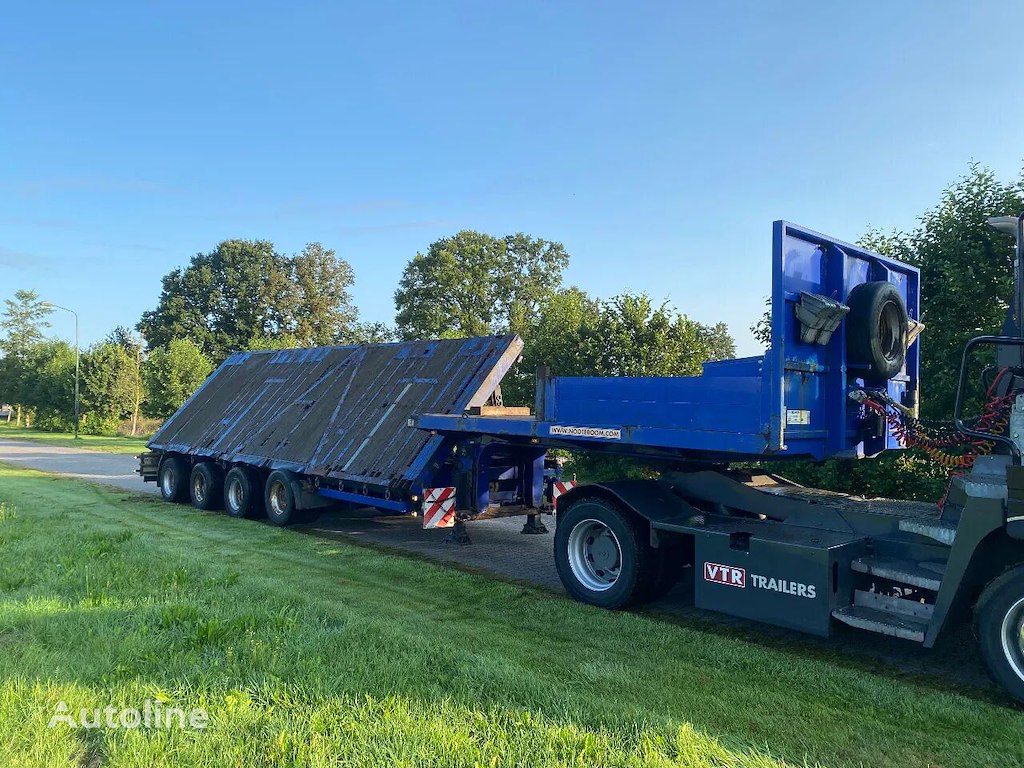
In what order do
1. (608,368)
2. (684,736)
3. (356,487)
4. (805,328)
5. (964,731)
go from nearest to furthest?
(684,736)
(964,731)
(805,328)
(356,487)
(608,368)

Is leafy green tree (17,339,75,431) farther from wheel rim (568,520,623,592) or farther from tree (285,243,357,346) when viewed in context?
wheel rim (568,520,623,592)

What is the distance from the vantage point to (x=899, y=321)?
6.45 m

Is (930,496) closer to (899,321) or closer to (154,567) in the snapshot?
(899,321)

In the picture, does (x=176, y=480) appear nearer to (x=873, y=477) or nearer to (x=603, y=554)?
(x=603, y=554)

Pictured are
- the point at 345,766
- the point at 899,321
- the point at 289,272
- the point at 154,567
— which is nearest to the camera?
the point at 345,766

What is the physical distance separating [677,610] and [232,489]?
351 inches

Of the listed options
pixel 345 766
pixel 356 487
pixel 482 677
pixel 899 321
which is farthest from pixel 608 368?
pixel 345 766

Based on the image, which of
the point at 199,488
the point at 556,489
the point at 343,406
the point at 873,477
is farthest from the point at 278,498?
the point at 873,477

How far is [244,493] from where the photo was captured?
41.5 feet

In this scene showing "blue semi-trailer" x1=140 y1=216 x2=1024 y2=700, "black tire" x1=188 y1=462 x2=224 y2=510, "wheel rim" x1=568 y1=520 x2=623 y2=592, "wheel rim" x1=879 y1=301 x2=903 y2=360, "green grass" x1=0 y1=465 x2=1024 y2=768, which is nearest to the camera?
"green grass" x1=0 y1=465 x2=1024 y2=768

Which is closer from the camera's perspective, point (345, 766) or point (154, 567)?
point (345, 766)

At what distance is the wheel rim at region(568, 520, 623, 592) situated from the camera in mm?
→ 7031

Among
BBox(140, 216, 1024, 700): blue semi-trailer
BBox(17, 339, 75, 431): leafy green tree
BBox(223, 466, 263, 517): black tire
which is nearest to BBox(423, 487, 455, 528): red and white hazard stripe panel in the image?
BBox(140, 216, 1024, 700): blue semi-trailer

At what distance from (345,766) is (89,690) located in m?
1.85
